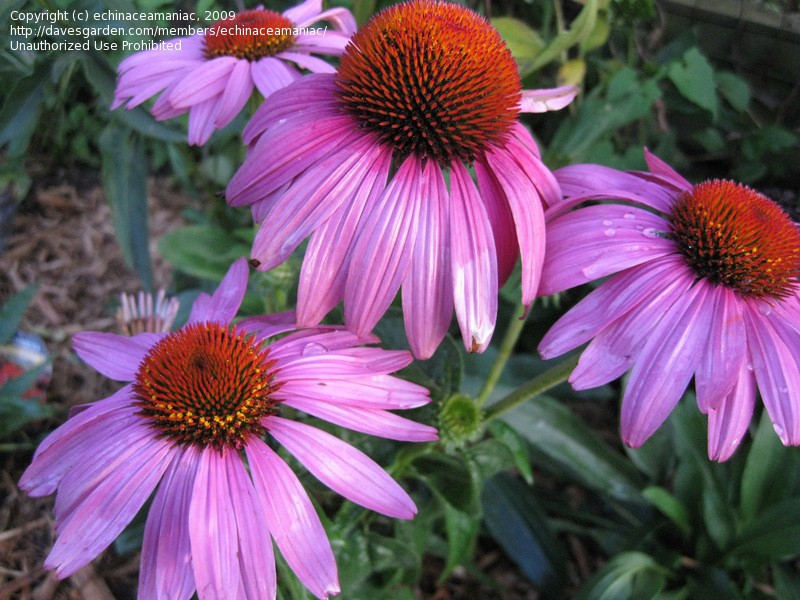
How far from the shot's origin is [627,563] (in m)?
1.31

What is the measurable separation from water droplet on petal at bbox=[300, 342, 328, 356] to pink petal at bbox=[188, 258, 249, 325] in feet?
0.46

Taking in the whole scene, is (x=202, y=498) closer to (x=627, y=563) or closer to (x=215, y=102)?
(x=215, y=102)

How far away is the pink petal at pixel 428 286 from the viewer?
76 cm

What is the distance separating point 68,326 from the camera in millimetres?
2045

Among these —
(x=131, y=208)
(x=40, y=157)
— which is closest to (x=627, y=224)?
(x=131, y=208)

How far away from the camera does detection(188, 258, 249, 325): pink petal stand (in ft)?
3.13

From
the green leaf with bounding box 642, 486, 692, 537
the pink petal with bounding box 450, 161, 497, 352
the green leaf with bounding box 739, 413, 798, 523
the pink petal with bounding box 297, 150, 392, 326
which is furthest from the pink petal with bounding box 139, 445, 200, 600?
the green leaf with bounding box 739, 413, 798, 523

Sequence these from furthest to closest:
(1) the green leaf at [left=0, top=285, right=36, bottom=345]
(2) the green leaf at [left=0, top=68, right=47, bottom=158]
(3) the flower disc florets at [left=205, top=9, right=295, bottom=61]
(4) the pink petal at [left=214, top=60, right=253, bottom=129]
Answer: (1) the green leaf at [left=0, top=285, right=36, bottom=345] < (2) the green leaf at [left=0, top=68, right=47, bottom=158] < (3) the flower disc florets at [left=205, top=9, right=295, bottom=61] < (4) the pink petal at [left=214, top=60, right=253, bottom=129]

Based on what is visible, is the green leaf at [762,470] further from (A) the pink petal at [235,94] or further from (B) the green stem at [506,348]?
(A) the pink petal at [235,94]

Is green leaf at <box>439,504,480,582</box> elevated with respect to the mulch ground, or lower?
elevated

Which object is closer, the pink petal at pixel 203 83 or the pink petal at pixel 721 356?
the pink petal at pixel 721 356

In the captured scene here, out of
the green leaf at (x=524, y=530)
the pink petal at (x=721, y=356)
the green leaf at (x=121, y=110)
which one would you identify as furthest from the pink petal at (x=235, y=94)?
the green leaf at (x=524, y=530)

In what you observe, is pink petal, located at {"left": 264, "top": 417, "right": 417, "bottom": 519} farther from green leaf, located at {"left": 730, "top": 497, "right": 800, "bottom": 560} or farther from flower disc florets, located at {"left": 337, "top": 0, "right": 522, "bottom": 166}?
green leaf, located at {"left": 730, "top": 497, "right": 800, "bottom": 560}

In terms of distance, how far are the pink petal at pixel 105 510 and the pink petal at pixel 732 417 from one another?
2.15 feet
